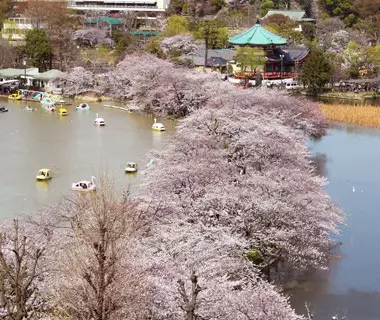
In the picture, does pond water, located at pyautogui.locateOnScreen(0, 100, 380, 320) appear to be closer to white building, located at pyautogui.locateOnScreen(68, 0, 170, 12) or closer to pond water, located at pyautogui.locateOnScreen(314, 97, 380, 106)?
pond water, located at pyautogui.locateOnScreen(314, 97, 380, 106)

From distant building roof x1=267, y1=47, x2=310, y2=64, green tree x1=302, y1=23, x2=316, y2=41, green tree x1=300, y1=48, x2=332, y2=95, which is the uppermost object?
green tree x1=302, y1=23, x2=316, y2=41

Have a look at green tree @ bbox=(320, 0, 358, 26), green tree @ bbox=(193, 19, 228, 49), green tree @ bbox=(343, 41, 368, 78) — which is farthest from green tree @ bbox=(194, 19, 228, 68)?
green tree @ bbox=(320, 0, 358, 26)

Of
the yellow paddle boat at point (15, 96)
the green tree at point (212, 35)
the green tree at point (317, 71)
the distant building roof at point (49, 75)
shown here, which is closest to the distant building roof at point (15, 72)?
the distant building roof at point (49, 75)

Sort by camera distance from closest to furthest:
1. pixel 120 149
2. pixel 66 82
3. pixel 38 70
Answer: pixel 120 149 < pixel 66 82 < pixel 38 70

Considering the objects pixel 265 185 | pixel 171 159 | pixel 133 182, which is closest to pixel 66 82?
pixel 133 182

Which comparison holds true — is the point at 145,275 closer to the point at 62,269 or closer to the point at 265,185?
the point at 62,269

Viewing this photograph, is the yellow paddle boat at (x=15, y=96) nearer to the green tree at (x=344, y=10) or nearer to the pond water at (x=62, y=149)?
the pond water at (x=62, y=149)
